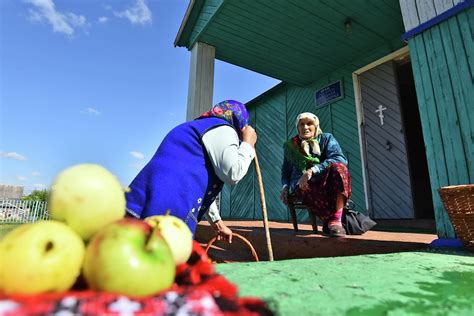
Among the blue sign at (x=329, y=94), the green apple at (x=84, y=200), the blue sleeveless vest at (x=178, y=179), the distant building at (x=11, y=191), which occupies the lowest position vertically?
the green apple at (x=84, y=200)

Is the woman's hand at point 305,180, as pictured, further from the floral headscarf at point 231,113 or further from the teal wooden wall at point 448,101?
the teal wooden wall at point 448,101

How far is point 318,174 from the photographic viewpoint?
309 cm

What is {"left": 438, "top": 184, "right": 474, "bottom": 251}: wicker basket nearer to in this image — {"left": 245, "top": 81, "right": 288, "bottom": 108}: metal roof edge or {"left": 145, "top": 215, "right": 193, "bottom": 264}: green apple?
{"left": 145, "top": 215, "right": 193, "bottom": 264}: green apple

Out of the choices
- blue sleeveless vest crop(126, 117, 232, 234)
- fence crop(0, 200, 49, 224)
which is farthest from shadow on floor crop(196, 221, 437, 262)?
fence crop(0, 200, 49, 224)

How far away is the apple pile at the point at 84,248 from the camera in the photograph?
1.66 ft

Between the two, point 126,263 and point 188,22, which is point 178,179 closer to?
point 126,263

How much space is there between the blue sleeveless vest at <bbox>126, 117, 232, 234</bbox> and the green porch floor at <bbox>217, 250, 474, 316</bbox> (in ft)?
1.53

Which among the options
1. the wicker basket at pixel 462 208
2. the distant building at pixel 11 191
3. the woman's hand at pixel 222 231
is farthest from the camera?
the distant building at pixel 11 191

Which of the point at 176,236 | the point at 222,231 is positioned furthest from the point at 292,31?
the point at 176,236

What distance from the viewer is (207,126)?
1.87m

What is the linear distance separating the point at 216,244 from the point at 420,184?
20.3 ft

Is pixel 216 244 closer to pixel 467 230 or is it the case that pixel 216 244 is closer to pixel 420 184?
pixel 467 230

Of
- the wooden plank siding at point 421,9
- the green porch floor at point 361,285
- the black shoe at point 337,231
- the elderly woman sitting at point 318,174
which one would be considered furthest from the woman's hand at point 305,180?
the wooden plank siding at point 421,9

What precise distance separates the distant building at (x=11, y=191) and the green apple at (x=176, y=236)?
3037 centimetres
